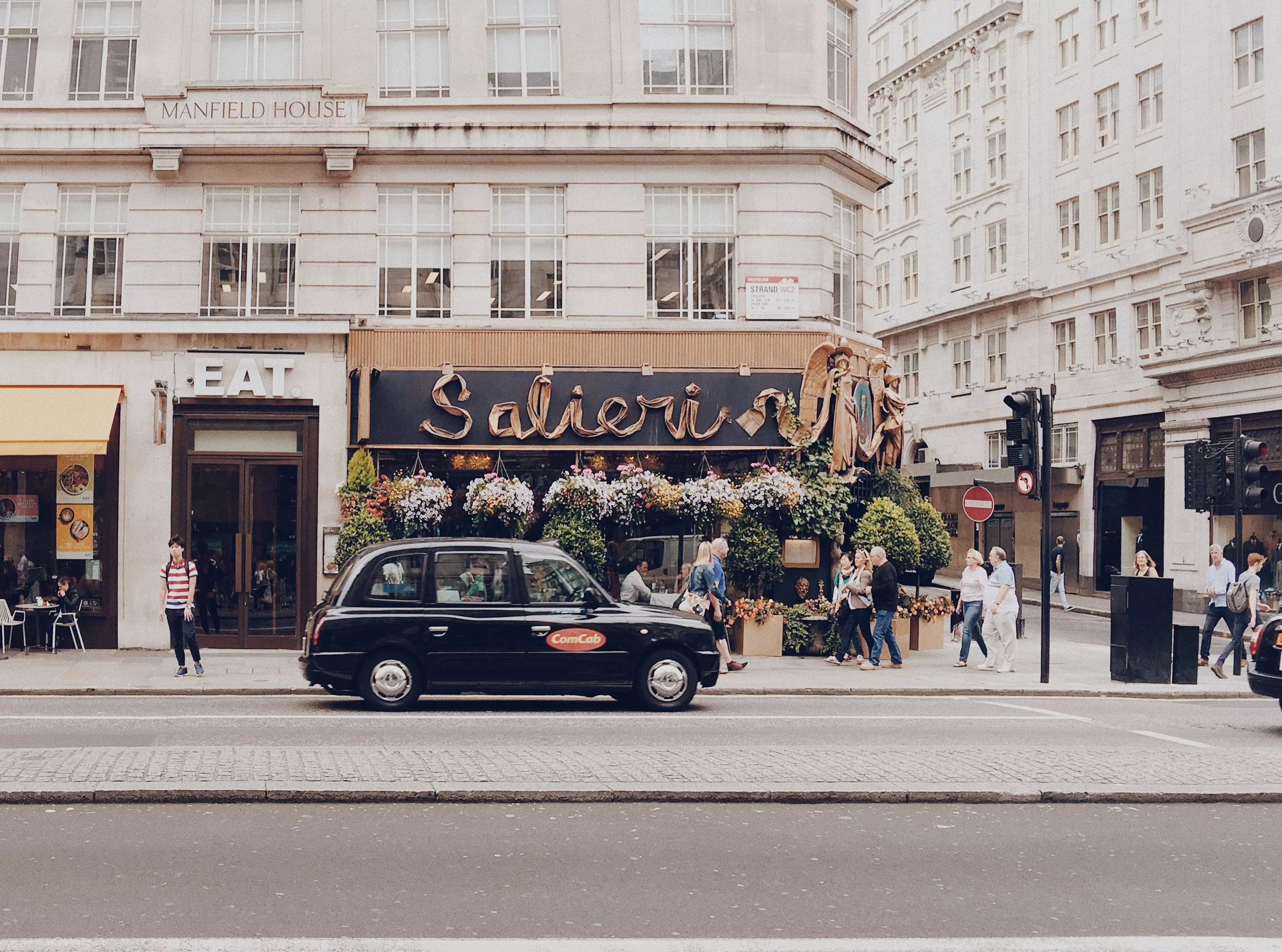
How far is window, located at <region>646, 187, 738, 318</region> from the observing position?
22.2m

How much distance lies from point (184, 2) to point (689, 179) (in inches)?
339

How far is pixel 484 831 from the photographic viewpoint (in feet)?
25.8

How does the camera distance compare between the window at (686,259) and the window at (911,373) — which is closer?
the window at (686,259)

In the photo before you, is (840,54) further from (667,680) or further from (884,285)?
(884,285)

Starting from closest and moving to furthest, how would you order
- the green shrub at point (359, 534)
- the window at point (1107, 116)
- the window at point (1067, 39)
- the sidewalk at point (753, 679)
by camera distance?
the sidewalk at point (753, 679) < the green shrub at point (359, 534) < the window at point (1107, 116) < the window at point (1067, 39)

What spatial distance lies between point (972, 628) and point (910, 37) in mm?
39391

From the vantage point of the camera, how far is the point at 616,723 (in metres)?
12.7

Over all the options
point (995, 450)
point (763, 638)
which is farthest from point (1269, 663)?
point (995, 450)

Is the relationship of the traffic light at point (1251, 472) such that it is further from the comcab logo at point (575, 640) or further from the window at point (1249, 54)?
the window at point (1249, 54)

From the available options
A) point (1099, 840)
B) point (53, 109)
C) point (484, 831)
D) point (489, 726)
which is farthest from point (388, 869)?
point (53, 109)

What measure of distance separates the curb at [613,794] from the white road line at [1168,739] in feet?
8.48

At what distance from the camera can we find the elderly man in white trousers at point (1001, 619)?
61.9ft

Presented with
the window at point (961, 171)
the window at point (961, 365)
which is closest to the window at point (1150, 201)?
the window at point (961, 171)

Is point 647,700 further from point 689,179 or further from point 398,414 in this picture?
point 689,179
